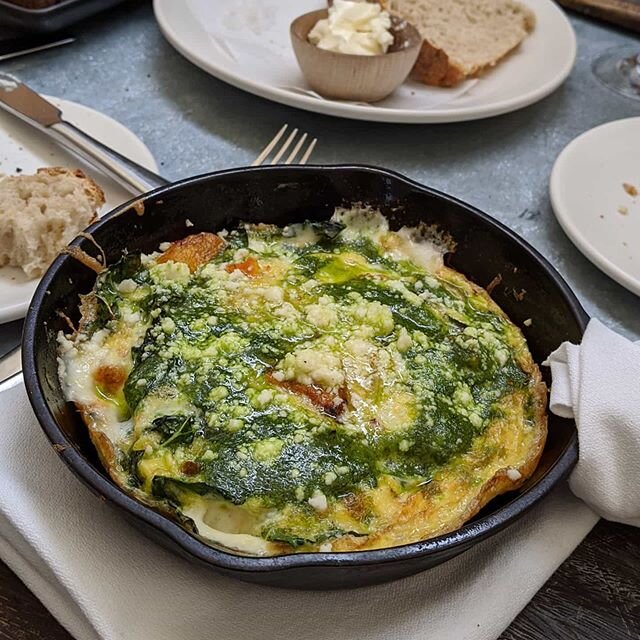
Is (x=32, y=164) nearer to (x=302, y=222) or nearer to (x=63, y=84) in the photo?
(x=63, y=84)

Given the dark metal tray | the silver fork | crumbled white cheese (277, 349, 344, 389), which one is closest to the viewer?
crumbled white cheese (277, 349, 344, 389)

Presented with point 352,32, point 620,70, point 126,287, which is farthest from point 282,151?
point 620,70

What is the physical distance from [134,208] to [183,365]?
32cm

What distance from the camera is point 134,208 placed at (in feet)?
4.23

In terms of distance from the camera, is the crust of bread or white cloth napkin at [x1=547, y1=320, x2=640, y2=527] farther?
the crust of bread

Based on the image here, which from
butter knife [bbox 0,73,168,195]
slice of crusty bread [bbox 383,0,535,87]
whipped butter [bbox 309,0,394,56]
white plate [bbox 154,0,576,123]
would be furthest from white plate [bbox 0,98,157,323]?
slice of crusty bread [bbox 383,0,535,87]

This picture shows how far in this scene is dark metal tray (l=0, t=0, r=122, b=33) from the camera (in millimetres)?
2227

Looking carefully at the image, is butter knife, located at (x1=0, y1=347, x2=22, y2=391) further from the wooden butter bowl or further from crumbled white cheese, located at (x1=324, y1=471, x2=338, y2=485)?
the wooden butter bowl

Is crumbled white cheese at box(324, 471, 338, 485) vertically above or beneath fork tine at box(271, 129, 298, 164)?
above

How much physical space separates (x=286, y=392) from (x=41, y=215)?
28.6 inches

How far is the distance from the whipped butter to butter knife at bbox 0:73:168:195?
2.24 ft

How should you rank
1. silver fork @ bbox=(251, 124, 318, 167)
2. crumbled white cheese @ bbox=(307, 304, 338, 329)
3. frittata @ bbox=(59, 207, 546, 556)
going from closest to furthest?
frittata @ bbox=(59, 207, 546, 556)
crumbled white cheese @ bbox=(307, 304, 338, 329)
silver fork @ bbox=(251, 124, 318, 167)

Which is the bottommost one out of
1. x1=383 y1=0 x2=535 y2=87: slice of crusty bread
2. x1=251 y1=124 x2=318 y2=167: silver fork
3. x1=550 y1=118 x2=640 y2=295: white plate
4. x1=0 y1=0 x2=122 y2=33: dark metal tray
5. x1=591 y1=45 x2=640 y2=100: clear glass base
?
x1=591 y1=45 x2=640 y2=100: clear glass base

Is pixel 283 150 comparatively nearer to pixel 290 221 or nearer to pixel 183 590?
pixel 290 221
